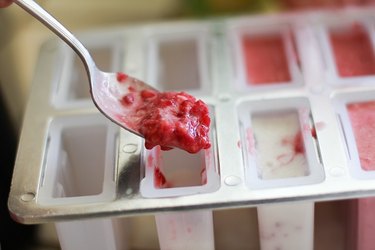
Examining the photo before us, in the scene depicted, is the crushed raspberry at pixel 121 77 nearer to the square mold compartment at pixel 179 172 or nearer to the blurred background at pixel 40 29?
the square mold compartment at pixel 179 172

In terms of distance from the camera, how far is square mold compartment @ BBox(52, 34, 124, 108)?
81cm

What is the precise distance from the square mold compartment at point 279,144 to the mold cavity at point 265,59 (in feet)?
0.22

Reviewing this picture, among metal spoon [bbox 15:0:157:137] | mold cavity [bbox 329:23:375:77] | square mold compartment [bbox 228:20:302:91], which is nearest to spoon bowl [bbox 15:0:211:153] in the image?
metal spoon [bbox 15:0:157:137]

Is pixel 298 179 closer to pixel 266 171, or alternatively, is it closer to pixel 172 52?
pixel 266 171

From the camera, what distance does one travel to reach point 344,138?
0.71 m

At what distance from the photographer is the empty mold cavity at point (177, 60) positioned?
889 millimetres

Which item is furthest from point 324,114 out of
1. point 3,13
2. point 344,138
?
point 3,13

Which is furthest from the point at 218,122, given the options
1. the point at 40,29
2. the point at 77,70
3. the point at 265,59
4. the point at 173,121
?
the point at 40,29

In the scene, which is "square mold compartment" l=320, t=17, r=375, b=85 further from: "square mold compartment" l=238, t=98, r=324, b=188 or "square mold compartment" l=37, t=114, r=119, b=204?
"square mold compartment" l=37, t=114, r=119, b=204

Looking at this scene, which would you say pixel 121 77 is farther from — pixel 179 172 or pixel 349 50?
pixel 349 50

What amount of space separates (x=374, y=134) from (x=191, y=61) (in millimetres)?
318

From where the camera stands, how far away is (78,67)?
3.06 ft

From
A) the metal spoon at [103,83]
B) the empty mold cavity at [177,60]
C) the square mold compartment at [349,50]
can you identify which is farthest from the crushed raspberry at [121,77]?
the square mold compartment at [349,50]

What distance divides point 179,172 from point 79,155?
0.42 ft
